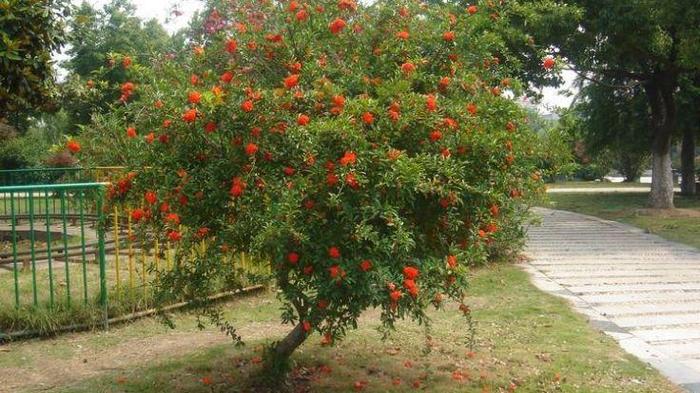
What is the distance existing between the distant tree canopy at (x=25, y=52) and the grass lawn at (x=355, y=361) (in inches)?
99.0

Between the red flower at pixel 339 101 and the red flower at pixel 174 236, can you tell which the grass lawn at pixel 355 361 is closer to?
the red flower at pixel 174 236

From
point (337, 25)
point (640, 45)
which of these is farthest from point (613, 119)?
point (337, 25)

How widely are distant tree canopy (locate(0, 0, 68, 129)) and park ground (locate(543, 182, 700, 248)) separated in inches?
271

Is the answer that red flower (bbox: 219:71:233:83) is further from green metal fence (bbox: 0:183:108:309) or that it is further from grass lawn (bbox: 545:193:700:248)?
grass lawn (bbox: 545:193:700:248)

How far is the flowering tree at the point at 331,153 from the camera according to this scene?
3516 mm

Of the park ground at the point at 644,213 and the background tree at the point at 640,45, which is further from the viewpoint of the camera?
the park ground at the point at 644,213

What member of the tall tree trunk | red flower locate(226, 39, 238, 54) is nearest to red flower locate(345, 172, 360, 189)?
red flower locate(226, 39, 238, 54)

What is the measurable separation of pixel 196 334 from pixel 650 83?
16.9 meters

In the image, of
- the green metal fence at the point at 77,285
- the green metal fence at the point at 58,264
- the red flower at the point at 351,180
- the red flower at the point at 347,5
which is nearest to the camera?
the red flower at the point at 351,180

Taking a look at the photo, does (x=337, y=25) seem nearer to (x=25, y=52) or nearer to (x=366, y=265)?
(x=366, y=265)

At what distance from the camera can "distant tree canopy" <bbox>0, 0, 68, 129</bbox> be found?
20.8 ft

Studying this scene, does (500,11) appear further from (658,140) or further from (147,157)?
(658,140)

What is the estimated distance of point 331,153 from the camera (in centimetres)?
360

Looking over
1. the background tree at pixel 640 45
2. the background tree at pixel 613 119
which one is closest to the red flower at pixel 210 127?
the background tree at pixel 640 45
